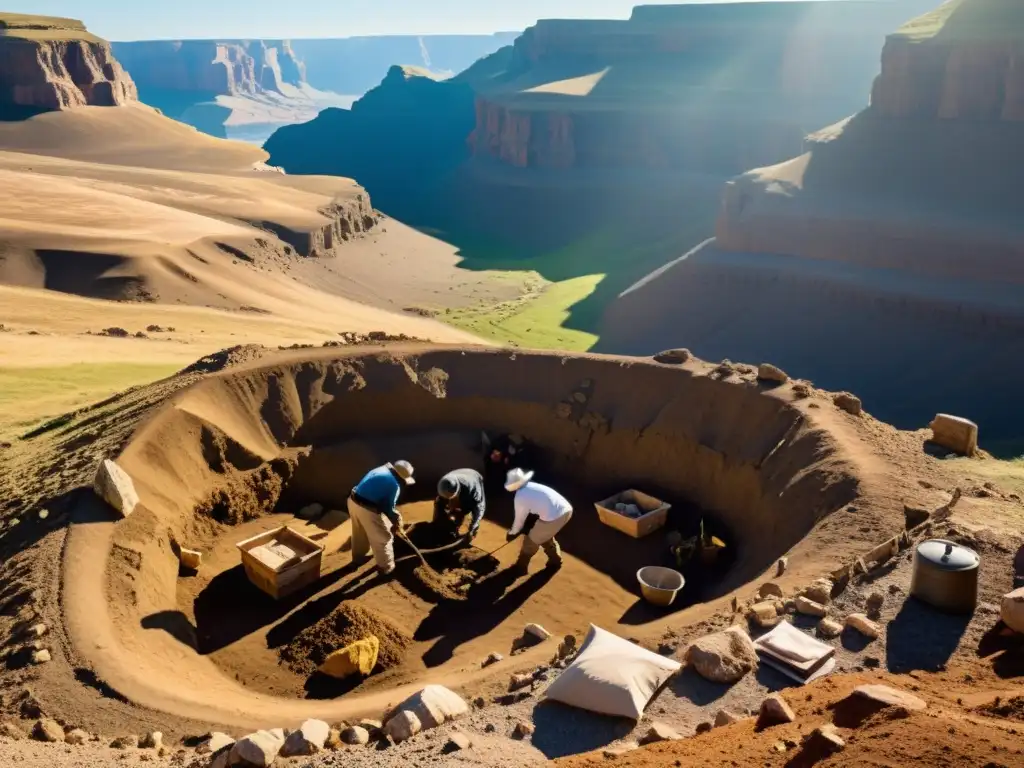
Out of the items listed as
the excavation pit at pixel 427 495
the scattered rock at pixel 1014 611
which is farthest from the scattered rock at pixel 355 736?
the scattered rock at pixel 1014 611

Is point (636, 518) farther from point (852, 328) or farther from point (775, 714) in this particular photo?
point (852, 328)

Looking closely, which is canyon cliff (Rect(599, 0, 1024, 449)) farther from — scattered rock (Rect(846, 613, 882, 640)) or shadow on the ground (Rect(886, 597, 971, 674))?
scattered rock (Rect(846, 613, 882, 640))

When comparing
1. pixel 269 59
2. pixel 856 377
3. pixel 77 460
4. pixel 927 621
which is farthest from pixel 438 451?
pixel 269 59

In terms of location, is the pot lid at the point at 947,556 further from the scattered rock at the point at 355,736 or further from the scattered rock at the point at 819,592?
the scattered rock at the point at 355,736

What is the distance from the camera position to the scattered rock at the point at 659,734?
5957mm

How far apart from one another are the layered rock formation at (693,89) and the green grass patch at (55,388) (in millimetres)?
50181

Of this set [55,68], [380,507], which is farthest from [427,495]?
[55,68]

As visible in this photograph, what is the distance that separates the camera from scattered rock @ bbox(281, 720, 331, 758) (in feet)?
20.8

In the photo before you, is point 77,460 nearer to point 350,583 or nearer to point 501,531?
point 350,583

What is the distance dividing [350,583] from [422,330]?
1866 cm

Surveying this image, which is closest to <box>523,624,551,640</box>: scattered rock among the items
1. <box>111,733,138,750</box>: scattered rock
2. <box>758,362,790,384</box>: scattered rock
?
<box>111,733,138,750</box>: scattered rock

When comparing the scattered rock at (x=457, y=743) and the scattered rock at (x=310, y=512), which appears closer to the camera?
the scattered rock at (x=457, y=743)

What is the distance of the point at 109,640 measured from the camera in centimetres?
818

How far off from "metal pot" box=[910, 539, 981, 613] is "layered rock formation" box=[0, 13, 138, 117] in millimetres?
67940
